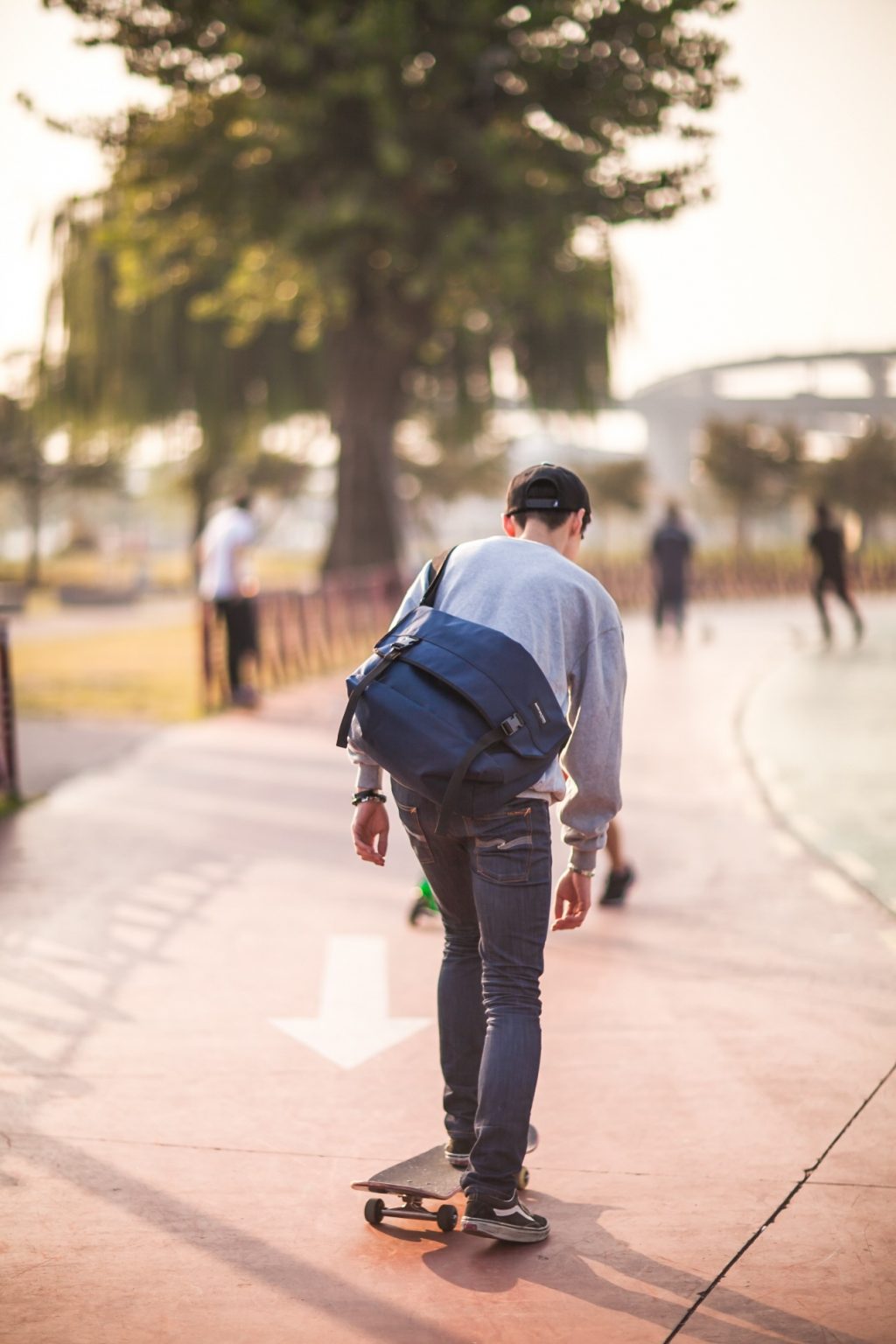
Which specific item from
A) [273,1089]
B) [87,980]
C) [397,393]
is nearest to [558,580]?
[273,1089]

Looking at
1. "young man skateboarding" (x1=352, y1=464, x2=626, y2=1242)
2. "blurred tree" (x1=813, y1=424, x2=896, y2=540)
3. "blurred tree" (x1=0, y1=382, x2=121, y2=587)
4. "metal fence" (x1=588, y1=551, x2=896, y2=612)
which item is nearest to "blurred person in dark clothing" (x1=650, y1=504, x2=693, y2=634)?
"metal fence" (x1=588, y1=551, x2=896, y2=612)

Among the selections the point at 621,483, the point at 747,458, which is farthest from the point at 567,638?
the point at 621,483

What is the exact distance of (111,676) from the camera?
2034 cm

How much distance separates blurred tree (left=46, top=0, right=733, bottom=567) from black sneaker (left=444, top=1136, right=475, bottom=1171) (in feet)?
61.2

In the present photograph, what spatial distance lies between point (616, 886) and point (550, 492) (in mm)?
3768

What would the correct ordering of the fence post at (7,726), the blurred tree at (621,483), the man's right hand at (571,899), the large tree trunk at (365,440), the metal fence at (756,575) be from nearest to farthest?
the man's right hand at (571,899)
the fence post at (7,726)
the large tree trunk at (365,440)
the metal fence at (756,575)
the blurred tree at (621,483)

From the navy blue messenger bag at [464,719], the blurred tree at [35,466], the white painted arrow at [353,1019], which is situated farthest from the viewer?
the blurred tree at [35,466]

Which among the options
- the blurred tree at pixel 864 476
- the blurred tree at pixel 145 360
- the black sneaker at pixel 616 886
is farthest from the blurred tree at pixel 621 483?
the black sneaker at pixel 616 886

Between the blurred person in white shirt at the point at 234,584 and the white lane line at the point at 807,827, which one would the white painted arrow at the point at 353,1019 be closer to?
the white lane line at the point at 807,827

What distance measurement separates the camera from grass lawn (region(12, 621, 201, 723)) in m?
16.1

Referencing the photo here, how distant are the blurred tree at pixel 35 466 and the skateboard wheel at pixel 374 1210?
4540 cm

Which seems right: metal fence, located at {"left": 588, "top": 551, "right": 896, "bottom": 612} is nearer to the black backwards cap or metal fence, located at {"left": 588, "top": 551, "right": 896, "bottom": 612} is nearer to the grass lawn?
the grass lawn

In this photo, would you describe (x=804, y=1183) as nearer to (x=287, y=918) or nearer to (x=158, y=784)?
(x=287, y=918)

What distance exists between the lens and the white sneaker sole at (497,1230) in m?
3.74
